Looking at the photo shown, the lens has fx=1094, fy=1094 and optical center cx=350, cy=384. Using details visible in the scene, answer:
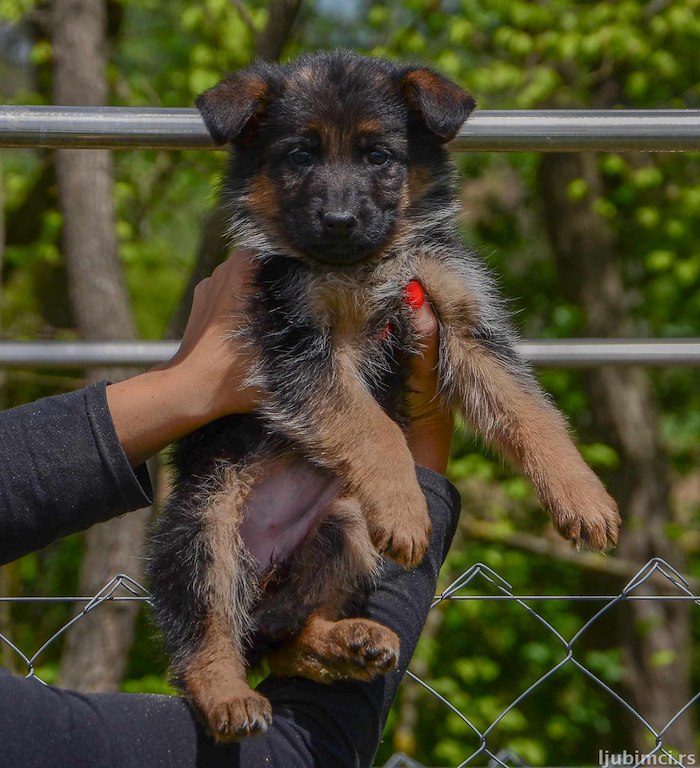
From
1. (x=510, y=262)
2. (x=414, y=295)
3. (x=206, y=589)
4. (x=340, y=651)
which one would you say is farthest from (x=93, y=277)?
(x=510, y=262)

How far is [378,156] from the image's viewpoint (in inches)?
122

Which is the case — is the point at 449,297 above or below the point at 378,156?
below

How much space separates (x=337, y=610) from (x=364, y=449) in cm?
40

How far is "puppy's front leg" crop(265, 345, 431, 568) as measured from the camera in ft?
8.21

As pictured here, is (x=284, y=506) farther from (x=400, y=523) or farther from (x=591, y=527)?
(x=591, y=527)

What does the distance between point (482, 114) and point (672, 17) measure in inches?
214

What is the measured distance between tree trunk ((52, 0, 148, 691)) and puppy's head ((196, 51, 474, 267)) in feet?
10.2

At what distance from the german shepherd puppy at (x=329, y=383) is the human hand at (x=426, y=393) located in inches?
1.2

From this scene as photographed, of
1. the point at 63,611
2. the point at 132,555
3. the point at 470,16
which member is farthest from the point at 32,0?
the point at 63,611

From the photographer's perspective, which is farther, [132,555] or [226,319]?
[132,555]

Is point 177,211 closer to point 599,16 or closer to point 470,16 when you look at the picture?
point 470,16

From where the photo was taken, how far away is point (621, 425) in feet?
28.1

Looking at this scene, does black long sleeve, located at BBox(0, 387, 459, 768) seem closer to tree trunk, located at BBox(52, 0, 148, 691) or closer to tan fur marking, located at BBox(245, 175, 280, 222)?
tan fur marking, located at BBox(245, 175, 280, 222)

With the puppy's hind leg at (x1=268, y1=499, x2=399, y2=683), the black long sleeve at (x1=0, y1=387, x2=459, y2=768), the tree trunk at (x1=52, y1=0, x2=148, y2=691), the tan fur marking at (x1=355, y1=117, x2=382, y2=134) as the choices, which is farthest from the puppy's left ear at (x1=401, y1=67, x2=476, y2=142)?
the tree trunk at (x1=52, y1=0, x2=148, y2=691)
